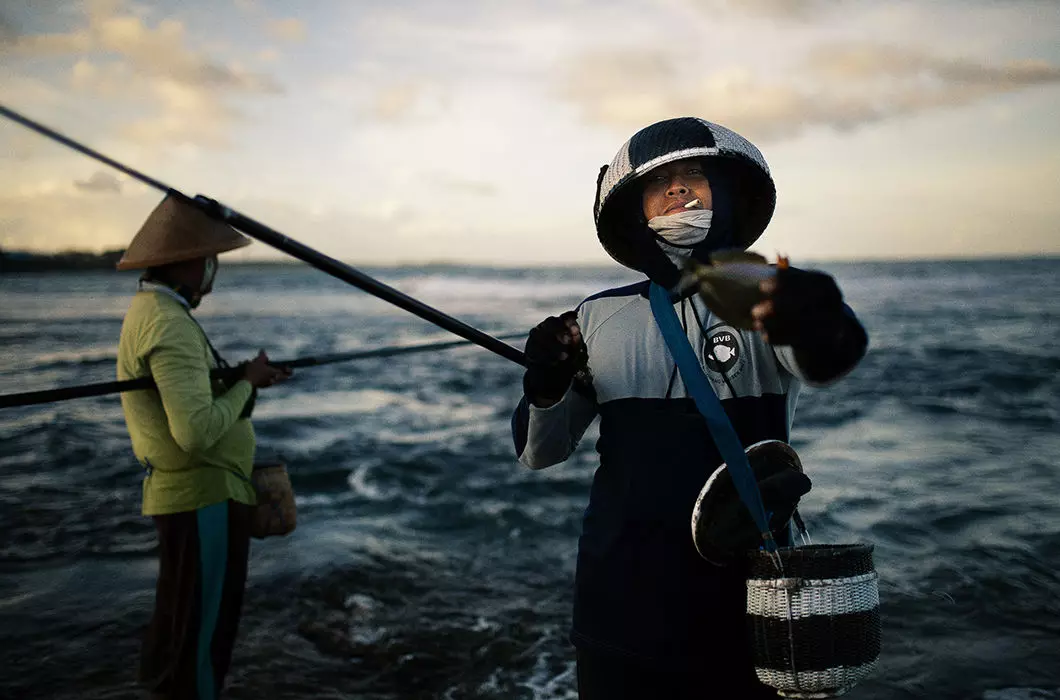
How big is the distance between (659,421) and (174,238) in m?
2.67

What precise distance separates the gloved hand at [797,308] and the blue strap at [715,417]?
436mm

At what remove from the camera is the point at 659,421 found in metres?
2.27

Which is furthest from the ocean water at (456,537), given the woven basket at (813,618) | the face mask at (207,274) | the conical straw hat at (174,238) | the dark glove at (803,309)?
the dark glove at (803,309)

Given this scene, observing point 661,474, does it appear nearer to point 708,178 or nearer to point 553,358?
point 553,358

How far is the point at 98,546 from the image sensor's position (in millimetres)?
7270

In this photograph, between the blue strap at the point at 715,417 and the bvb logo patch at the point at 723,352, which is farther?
the bvb logo patch at the point at 723,352

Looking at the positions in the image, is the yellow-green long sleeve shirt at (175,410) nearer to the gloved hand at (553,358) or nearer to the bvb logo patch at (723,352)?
the gloved hand at (553,358)

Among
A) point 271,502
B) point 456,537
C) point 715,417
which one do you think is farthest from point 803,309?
point 456,537

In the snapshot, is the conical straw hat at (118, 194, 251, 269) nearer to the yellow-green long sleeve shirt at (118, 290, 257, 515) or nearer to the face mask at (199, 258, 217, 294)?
the face mask at (199, 258, 217, 294)

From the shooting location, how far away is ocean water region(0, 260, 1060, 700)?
5.16m

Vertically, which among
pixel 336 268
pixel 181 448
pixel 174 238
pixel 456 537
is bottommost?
pixel 456 537

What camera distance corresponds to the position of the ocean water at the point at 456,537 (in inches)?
203

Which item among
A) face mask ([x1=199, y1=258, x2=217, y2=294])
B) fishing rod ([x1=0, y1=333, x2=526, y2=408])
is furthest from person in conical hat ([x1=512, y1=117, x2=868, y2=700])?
face mask ([x1=199, y1=258, x2=217, y2=294])

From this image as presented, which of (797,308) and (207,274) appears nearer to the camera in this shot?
(797,308)
